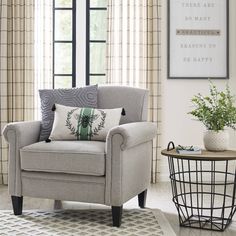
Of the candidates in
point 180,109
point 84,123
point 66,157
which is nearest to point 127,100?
point 84,123

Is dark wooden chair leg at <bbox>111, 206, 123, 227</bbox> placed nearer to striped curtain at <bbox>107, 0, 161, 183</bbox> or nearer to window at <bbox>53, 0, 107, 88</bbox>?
striped curtain at <bbox>107, 0, 161, 183</bbox>

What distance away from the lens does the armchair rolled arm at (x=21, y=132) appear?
3.14 meters

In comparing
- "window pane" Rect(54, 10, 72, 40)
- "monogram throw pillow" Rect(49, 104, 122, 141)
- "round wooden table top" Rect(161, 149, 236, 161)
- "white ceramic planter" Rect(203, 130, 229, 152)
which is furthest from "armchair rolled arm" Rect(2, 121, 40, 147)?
"window pane" Rect(54, 10, 72, 40)

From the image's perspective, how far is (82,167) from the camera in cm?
293

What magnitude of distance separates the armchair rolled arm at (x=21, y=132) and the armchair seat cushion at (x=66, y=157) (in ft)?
0.30

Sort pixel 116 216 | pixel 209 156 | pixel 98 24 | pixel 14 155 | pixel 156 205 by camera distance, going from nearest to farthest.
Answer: pixel 209 156
pixel 116 216
pixel 14 155
pixel 156 205
pixel 98 24

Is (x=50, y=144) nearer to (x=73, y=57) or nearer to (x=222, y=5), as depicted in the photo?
(x=73, y=57)

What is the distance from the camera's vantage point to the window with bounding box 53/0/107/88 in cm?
472

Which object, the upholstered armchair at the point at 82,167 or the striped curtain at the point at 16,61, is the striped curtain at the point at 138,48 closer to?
the striped curtain at the point at 16,61

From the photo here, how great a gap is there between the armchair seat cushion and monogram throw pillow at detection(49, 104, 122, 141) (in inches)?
6.1

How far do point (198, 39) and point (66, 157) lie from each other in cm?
223

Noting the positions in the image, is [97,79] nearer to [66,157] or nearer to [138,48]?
[138,48]

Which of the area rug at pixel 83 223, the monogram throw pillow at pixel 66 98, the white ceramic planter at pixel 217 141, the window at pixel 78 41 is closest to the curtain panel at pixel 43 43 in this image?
the window at pixel 78 41

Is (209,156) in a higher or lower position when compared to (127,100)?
lower
